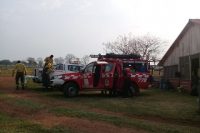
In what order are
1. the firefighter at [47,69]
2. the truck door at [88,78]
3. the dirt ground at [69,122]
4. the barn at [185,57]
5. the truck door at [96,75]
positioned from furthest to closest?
the barn at [185,57]
the firefighter at [47,69]
the truck door at [96,75]
the truck door at [88,78]
the dirt ground at [69,122]

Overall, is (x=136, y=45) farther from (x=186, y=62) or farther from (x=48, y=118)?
(x=48, y=118)

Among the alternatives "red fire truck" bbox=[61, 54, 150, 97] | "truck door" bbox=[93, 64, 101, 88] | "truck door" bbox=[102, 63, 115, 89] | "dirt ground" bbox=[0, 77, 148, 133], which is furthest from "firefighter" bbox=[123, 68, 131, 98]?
"dirt ground" bbox=[0, 77, 148, 133]

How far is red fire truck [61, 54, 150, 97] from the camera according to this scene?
66.9ft

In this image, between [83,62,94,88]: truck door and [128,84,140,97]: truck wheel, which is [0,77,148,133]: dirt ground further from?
[128,84,140,97]: truck wheel

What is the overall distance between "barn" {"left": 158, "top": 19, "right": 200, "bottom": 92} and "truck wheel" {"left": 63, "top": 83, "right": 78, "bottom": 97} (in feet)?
25.9

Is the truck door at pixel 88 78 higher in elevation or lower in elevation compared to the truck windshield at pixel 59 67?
lower

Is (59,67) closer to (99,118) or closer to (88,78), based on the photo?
(88,78)

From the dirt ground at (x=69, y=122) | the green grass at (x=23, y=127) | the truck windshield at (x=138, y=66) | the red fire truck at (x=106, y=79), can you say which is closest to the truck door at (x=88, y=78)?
the red fire truck at (x=106, y=79)

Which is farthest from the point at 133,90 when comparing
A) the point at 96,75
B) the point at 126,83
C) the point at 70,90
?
the point at 70,90

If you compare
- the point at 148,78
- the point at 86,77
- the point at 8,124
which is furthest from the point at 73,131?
the point at 148,78

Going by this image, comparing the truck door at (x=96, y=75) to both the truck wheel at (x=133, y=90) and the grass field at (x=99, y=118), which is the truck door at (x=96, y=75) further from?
the grass field at (x=99, y=118)

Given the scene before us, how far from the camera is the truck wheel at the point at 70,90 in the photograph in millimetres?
20219

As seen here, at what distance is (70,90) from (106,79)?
2014mm

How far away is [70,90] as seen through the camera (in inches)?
800
